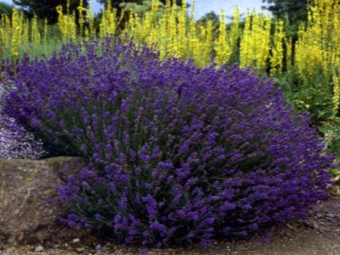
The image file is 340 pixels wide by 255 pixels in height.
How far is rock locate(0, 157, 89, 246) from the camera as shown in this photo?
364cm

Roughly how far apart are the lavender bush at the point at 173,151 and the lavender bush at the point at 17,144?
13 cm

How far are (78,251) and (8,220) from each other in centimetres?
53

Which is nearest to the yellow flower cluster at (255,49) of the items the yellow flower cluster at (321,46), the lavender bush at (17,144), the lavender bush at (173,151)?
the yellow flower cluster at (321,46)

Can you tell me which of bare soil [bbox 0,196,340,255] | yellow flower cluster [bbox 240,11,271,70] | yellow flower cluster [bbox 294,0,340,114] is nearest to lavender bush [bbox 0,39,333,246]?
bare soil [bbox 0,196,340,255]

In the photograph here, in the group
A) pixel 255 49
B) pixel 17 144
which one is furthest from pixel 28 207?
pixel 255 49

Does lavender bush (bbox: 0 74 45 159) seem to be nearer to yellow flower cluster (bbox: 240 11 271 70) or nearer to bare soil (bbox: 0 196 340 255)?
bare soil (bbox: 0 196 340 255)

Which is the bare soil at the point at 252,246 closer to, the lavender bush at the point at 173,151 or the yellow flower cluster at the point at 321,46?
the lavender bush at the point at 173,151

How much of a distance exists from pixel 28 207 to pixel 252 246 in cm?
156

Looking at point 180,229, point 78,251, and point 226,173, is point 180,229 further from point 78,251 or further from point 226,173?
point 78,251

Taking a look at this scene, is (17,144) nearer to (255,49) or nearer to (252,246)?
(252,246)

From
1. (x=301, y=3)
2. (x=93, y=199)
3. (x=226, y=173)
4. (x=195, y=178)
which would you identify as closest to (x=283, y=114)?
(x=226, y=173)

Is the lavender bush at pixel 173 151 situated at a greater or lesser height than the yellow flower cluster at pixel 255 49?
lesser

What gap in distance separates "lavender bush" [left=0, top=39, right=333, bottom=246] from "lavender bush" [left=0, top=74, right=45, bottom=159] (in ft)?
0.42

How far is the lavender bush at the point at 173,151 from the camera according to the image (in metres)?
3.38
